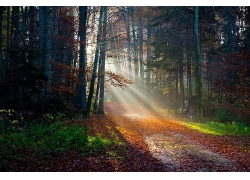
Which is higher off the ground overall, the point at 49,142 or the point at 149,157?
the point at 49,142

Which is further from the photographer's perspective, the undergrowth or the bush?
the bush

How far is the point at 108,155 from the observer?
7711mm

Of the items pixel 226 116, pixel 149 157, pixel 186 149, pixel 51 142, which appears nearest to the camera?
pixel 149 157

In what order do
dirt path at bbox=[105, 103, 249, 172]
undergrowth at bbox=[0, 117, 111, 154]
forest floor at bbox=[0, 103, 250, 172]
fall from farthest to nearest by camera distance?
undergrowth at bbox=[0, 117, 111, 154], dirt path at bbox=[105, 103, 249, 172], forest floor at bbox=[0, 103, 250, 172]

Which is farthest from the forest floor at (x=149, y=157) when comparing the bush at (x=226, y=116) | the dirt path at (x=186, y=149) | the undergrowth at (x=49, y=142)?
the bush at (x=226, y=116)

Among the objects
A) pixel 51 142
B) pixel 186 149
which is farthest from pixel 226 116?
pixel 51 142

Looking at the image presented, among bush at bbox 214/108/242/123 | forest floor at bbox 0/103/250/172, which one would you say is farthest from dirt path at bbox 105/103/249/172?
bush at bbox 214/108/242/123

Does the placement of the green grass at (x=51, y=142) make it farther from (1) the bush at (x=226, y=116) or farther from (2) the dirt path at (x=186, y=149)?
(1) the bush at (x=226, y=116)

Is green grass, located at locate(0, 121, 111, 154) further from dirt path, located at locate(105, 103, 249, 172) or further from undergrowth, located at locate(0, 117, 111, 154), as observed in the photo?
dirt path, located at locate(105, 103, 249, 172)

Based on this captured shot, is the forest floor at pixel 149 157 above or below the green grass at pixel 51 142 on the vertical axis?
below

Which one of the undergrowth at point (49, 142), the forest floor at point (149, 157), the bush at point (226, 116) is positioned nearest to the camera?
the forest floor at point (149, 157)

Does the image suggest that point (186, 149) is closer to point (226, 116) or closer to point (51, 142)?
point (51, 142)
